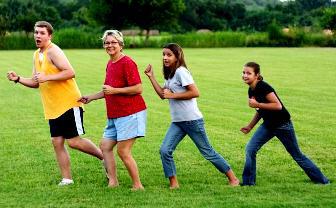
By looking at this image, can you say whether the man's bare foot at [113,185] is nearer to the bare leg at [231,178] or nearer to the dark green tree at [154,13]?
the bare leg at [231,178]

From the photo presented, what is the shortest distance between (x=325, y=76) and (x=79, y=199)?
70.7ft

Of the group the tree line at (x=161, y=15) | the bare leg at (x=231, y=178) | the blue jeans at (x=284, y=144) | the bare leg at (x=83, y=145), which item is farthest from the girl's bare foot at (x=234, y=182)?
the tree line at (x=161, y=15)

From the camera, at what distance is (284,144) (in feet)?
27.8

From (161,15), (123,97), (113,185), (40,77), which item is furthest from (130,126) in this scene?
(161,15)

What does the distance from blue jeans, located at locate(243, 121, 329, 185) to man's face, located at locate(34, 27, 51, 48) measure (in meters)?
2.74

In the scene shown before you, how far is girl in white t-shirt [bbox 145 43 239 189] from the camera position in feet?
26.3

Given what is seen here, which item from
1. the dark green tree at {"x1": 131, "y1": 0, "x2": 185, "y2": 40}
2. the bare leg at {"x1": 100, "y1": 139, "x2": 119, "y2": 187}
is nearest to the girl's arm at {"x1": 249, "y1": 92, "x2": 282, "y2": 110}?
the bare leg at {"x1": 100, "y1": 139, "x2": 119, "y2": 187}

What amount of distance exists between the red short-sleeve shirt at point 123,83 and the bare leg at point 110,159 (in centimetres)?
38

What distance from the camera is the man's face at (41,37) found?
8.31 meters

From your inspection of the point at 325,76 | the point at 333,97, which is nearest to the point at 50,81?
the point at 333,97

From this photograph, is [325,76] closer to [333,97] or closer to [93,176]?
[333,97]

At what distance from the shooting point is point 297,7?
371ft

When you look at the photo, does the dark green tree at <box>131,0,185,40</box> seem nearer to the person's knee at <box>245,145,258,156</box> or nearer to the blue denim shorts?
the person's knee at <box>245,145,258,156</box>

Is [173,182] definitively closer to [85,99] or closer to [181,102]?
[181,102]
